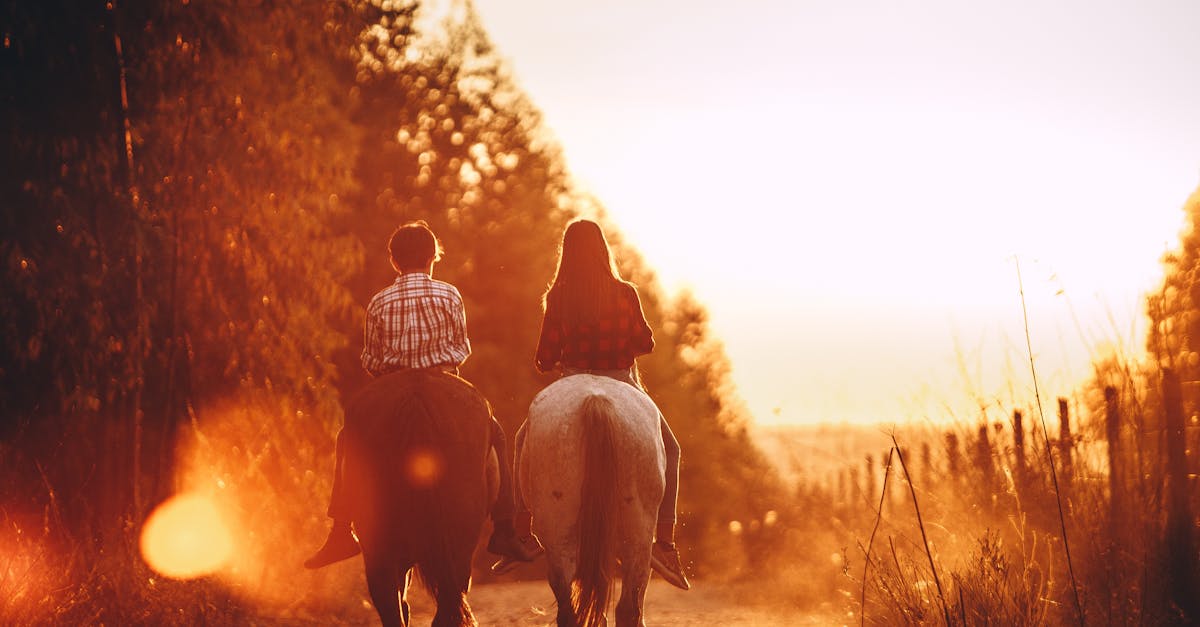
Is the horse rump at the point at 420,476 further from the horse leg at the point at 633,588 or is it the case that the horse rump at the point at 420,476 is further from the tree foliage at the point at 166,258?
the tree foliage at the point at 166,258

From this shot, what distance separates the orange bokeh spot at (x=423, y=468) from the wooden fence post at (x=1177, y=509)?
405 centimetres

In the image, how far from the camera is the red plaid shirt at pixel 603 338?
6.24m

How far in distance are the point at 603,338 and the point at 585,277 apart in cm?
40

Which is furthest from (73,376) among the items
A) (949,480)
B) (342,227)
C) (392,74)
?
(392,74)

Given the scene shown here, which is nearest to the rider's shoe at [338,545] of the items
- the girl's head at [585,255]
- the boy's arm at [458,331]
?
the boy's arm at [458,331]

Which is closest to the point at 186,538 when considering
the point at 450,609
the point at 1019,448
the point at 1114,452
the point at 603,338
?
the point at 450,609

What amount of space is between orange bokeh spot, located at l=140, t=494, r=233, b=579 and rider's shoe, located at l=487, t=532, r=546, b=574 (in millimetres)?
3513

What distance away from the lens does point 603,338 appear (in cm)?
624

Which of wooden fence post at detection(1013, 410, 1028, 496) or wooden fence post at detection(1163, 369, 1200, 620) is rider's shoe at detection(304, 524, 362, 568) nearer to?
wooden fence post at detection(1013, 410, 1028, 496)

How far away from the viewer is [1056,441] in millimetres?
6719

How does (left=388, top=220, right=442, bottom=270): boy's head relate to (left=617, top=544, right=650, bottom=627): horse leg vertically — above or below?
above

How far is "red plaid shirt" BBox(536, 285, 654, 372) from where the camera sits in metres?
6.24

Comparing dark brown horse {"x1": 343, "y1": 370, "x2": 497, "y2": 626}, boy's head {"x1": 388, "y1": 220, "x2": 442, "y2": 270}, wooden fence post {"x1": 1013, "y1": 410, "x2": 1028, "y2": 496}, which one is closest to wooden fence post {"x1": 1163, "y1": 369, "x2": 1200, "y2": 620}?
wooden fence post {"x1": 1013, "y1": 410, "x2": 1028, "y2": 496}

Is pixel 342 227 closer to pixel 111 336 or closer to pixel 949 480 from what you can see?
pixel 111 336
